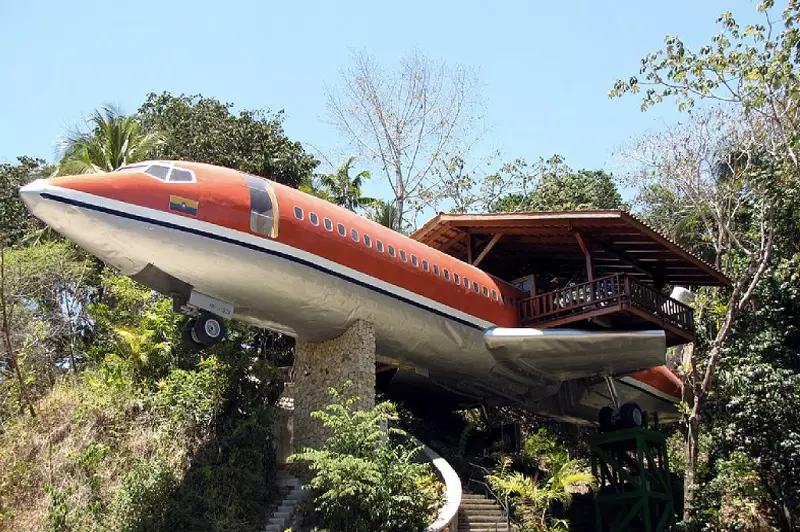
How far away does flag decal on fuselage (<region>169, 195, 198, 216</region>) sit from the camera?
1530 cm

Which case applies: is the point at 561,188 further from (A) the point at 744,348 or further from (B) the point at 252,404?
(B) the point at 252,404

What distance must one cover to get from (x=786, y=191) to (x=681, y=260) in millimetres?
5491

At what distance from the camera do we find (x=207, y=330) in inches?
635

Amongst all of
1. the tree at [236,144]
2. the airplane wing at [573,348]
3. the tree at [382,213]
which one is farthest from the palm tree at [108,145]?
the airplane wing at [573,348]

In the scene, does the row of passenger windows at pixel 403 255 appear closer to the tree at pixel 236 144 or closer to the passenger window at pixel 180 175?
the passenger window at pixel 180 175

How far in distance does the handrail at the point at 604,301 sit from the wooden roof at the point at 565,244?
1.24 meters

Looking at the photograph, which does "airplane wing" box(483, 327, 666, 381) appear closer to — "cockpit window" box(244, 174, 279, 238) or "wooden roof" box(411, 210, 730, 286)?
"wooden roof" box(411, 210, 730, 286)

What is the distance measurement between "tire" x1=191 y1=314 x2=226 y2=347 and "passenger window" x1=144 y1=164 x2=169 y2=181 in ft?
10.0

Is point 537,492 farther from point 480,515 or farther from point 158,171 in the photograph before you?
point 158,171

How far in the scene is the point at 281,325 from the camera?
18328mm

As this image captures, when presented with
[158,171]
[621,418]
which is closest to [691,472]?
[621,418]

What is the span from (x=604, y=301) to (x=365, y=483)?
9.16m

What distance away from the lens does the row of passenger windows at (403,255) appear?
17.4 m

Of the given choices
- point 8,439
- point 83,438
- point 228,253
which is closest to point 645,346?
point 228,253
